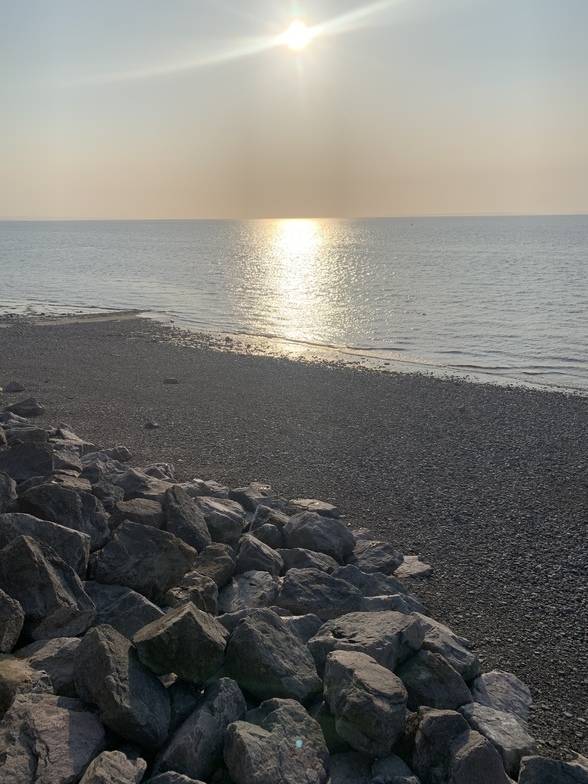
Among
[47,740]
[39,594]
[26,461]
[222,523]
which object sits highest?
[26,461]

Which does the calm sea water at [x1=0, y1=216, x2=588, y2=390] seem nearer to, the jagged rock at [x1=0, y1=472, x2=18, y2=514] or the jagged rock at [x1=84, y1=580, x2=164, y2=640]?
the jagged rock at [x1=0, y1=472, x2=18, y2=514]

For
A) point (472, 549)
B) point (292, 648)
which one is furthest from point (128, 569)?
point (472, 549)

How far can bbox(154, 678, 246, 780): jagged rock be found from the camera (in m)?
5.08

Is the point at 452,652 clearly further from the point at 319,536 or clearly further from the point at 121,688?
the point at 121,688

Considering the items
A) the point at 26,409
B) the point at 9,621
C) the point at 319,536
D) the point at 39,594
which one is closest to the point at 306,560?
the point at 319,536

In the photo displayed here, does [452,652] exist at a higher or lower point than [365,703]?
lower

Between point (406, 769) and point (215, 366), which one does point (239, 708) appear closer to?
point (406, 769)

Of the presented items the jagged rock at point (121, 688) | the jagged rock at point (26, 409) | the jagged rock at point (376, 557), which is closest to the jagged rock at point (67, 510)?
the jagged rock at point (121, 688)

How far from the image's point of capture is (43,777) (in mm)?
4711

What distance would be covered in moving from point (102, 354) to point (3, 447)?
18076mm

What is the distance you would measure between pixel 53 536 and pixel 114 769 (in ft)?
9.66

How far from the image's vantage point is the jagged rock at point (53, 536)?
7.14 meters

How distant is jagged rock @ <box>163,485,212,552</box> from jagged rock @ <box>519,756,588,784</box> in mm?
4280

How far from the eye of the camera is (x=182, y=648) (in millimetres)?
5664
